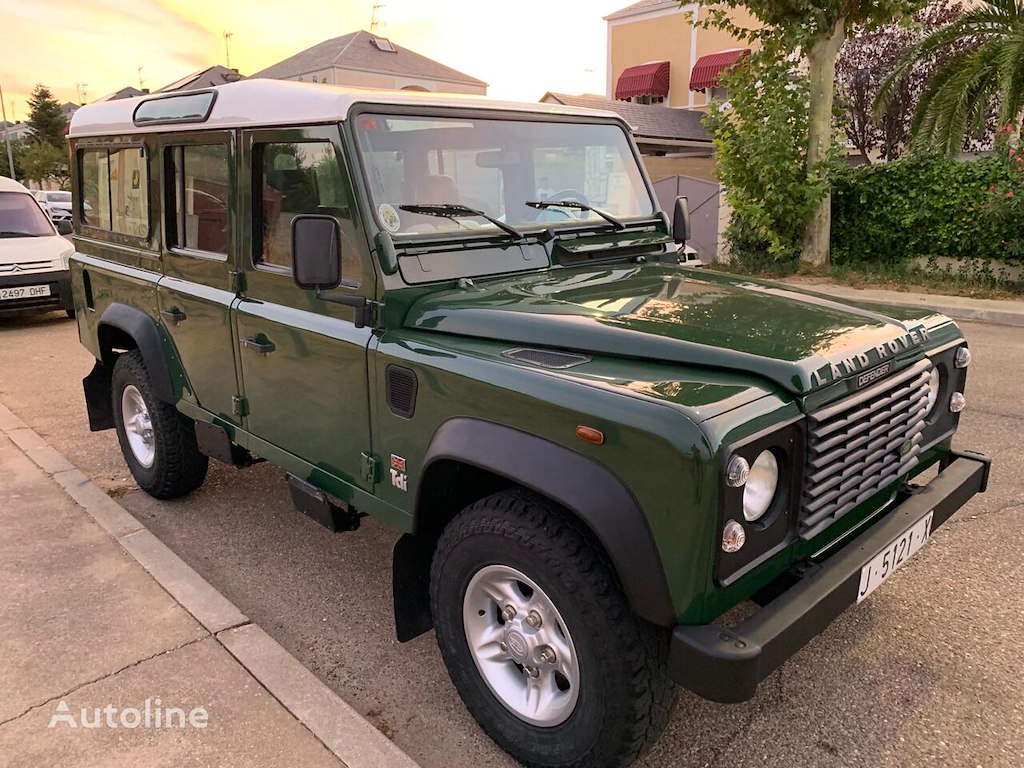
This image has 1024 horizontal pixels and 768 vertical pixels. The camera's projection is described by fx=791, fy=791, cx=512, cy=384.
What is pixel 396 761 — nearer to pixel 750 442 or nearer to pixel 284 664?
pixel 284 664

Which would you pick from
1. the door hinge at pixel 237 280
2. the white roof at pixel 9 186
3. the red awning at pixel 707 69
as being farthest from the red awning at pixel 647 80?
the door hinge at pixel 237 280

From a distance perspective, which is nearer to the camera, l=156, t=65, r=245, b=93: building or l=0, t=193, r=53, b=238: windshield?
l=156, t=65, r=245, b=93: building

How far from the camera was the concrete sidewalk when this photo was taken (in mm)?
9773

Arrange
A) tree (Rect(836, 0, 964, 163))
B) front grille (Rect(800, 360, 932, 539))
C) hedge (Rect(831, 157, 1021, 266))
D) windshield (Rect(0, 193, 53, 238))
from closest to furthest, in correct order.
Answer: front grille (Rect(800, 360, 932, 539)) → windshield (Rect(0, 193, 53, 238)) → hedge (Rect(831, 157, 1021, 266)) → tree (Rect(836, 0, 964, 163))

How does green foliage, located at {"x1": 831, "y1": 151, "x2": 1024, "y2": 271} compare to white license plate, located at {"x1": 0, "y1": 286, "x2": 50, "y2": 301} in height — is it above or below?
above

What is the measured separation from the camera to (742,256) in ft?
46.4

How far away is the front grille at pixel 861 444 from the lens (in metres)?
2.22

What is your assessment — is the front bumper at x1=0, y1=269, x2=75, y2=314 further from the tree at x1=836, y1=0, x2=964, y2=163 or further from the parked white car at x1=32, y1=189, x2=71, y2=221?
the tree at x1=836, y1=0, x2=964, y2=163

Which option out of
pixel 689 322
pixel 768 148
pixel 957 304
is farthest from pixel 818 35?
pixel 689 322

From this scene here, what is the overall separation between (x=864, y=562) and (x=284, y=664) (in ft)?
6.70

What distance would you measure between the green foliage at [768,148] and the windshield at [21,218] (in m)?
9.97

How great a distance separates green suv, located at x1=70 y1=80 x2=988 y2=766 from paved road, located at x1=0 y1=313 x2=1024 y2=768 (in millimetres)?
439

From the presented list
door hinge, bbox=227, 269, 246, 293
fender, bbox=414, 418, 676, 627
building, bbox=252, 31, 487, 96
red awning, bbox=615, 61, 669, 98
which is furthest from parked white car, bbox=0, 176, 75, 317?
red awning, bbox=615, 61, 669, 98

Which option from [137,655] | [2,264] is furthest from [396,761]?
[2,264]
